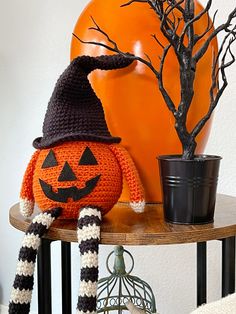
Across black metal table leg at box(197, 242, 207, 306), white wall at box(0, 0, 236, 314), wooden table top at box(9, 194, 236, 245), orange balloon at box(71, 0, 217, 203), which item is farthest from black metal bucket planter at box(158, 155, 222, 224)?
white wall at box(0, 0, 236, 314)

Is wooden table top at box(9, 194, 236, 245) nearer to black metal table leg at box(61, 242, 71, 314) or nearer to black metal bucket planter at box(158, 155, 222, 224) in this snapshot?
black metal bucket planter at box(158, 155, 222, 224)

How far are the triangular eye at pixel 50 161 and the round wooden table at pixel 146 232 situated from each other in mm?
92

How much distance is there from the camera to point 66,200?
2.18ft

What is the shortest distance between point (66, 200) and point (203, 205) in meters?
0.21

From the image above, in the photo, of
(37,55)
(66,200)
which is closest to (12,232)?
(37,55)

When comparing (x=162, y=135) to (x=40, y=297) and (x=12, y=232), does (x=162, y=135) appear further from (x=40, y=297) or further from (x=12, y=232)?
(x=12, y=232)

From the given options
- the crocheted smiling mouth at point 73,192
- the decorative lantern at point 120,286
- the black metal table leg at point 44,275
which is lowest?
the decorative lantern at point 120,286

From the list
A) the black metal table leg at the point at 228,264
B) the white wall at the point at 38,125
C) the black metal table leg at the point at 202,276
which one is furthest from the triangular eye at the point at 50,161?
the white wall at the point at 38,125

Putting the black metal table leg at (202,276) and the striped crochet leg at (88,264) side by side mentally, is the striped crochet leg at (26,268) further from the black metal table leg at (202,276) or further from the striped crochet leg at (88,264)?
the black metal table leg at (202,276)

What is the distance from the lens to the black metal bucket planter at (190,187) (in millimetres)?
643

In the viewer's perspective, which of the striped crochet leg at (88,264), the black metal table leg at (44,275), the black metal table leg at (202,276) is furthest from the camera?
the black metal table leg at (202,276)

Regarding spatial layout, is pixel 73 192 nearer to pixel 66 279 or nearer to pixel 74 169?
pixel 74 169

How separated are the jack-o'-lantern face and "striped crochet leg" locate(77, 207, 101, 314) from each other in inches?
2.2

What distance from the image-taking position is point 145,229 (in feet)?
2.08
